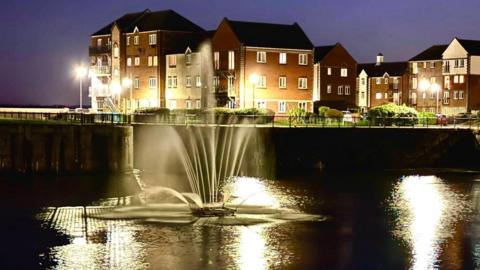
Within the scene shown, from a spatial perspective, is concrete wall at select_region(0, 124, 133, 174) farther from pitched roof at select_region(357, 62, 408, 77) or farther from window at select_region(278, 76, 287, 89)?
pitched roof at select_region(357, 62, 408, 77)

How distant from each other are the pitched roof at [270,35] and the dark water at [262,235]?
47712 millimetres

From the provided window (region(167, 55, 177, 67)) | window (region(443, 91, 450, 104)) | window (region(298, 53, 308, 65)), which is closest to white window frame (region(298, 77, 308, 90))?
window (region(298, 53, 308, 65))

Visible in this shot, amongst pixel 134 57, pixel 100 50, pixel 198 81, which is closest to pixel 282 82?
pixel 198 81

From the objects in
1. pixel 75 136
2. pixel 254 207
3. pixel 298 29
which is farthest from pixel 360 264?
pixel 298 29

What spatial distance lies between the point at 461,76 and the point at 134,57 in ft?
173

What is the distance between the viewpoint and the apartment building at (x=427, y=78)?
13250 centimetres

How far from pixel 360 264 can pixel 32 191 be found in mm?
26279

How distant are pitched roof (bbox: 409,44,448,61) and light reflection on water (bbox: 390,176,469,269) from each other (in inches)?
3015

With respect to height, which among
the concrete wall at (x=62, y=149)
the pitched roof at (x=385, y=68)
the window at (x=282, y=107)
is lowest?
the concrete wall at (x=62, y=149)

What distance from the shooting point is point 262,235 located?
35.2 m

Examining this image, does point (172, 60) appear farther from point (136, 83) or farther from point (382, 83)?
point (382, 83)

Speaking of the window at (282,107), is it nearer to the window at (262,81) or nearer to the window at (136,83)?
the window at (262,81)

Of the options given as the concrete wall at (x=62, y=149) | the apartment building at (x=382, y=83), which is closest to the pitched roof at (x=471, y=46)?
the apartment building at (x=382, y=83)

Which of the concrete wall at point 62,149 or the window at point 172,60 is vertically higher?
the window at point 172,60
